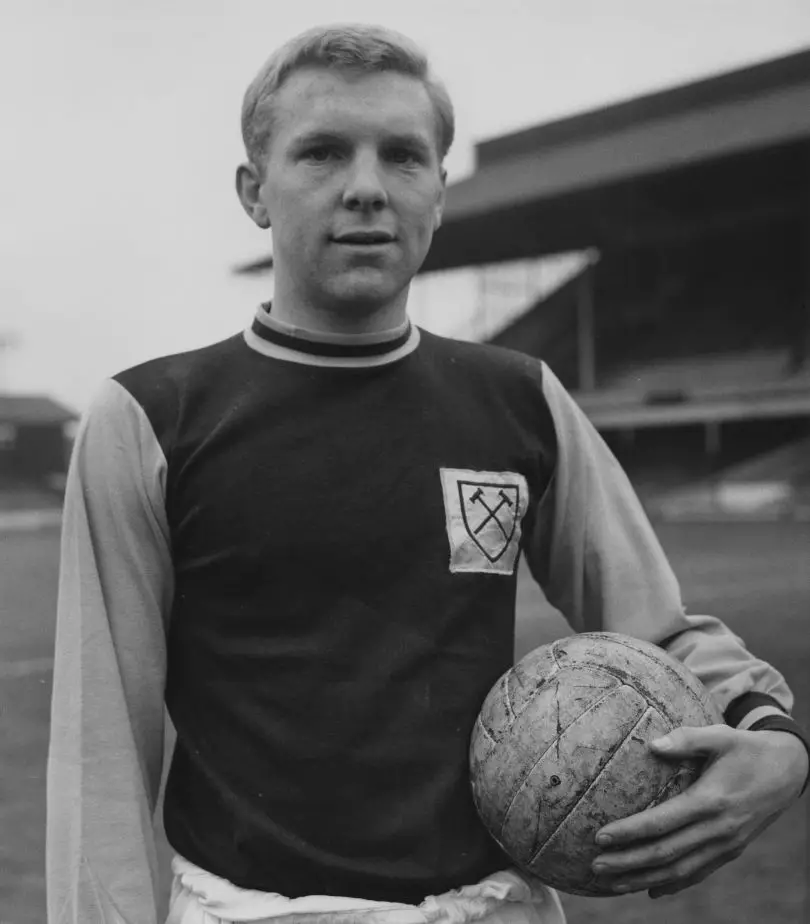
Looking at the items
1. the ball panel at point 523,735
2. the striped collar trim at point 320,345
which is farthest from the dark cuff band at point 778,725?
the striped collar trim at point 320,345

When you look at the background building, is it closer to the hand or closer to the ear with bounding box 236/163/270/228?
the ear with bounding box 236/163/270/228

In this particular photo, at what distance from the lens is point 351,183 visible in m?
1.46

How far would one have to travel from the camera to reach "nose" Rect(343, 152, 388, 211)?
57.3 inches

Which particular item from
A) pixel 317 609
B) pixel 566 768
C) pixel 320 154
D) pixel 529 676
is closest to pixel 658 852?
pixel 566 768

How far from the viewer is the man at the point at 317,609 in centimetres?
144

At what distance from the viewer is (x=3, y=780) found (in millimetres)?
4633

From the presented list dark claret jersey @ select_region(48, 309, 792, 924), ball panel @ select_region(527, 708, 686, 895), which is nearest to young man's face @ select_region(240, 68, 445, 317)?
Answer: dark claret jersey @ select_region(48, 309, 792, 924)

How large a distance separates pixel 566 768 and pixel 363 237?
740 mm

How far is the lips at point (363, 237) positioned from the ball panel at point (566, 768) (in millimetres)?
674

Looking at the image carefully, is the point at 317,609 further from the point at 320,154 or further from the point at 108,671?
the point at 320,154

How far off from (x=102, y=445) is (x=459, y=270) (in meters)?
15.9

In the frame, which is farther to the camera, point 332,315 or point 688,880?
point 332,315

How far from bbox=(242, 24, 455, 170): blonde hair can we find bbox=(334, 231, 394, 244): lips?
0.70 ft

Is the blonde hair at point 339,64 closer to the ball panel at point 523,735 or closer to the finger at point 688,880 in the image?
the ball panel at point 523,735
